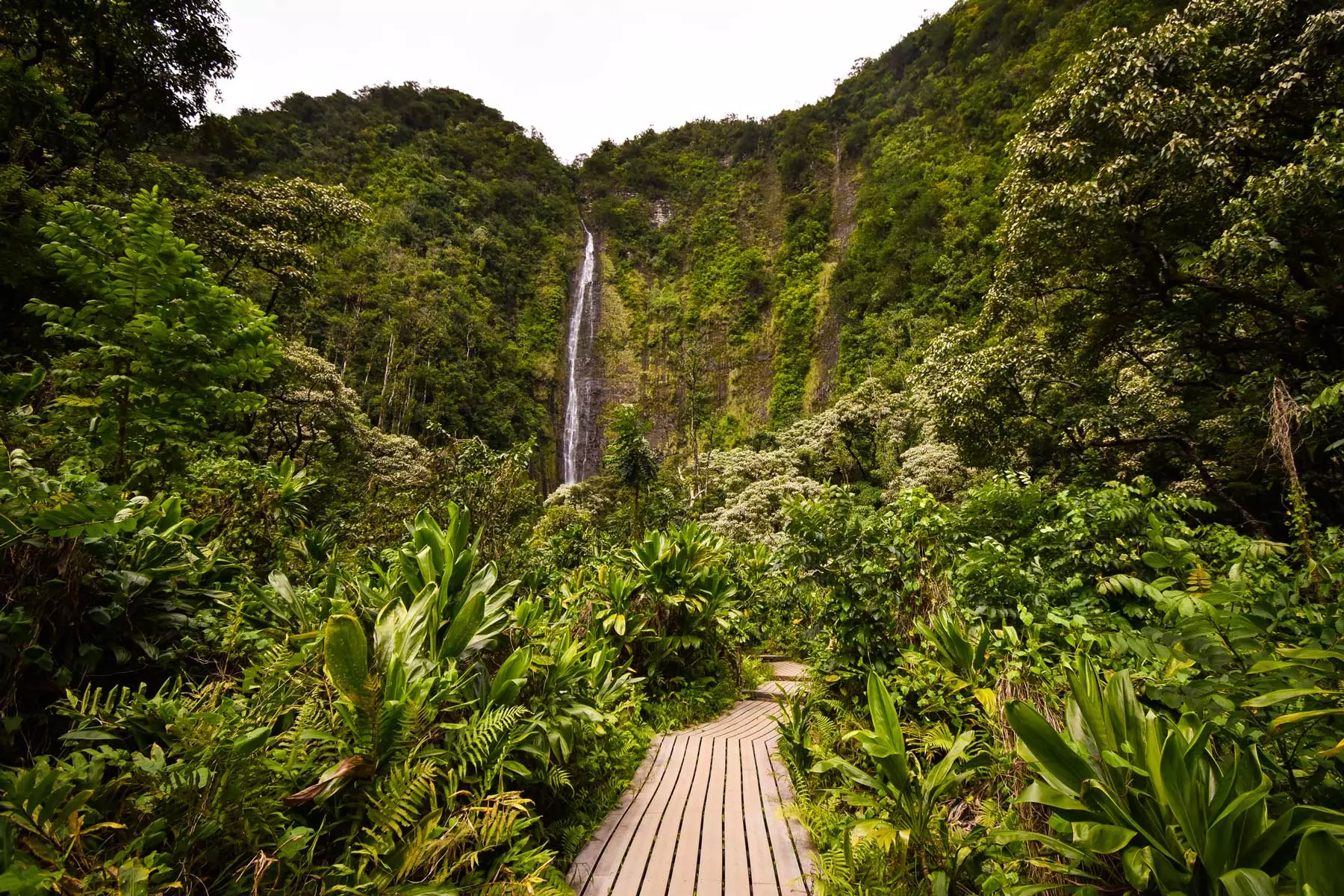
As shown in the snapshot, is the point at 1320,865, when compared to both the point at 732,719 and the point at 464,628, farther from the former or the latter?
the point at 732,719

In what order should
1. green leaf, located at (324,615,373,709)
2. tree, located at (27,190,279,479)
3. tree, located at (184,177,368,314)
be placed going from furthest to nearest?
tree, located at (184,177,368,314) → tree, located at (27,190,279,479) → green leaf, located at (324,615,373,709)

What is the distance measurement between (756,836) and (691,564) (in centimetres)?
294

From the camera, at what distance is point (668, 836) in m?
2.66

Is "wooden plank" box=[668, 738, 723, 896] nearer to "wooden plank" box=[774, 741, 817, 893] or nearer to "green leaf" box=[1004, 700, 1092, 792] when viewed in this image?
"wooden plank" box=[774, 741, 817, 893]

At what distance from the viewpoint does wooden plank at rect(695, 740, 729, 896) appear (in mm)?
2268

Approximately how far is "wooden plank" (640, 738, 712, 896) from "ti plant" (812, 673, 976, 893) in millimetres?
852

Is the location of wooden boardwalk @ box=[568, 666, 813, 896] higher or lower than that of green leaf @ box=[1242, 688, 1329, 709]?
lower

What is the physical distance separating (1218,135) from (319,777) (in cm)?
875

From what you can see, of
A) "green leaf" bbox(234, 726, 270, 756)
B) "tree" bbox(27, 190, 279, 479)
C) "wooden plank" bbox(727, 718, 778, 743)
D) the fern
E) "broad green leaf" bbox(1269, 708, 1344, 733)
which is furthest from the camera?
"wooden plank" bbox(727, 718, 778, 743)

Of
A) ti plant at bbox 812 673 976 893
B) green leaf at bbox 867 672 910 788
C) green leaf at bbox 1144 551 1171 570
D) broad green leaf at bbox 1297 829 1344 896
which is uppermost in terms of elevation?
green leaf at bbox 1144 551 1171 570

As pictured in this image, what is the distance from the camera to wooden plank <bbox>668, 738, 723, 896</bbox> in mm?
2277

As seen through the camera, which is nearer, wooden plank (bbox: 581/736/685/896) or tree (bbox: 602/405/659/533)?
wooden plank (bbox: 581/736/685/896)

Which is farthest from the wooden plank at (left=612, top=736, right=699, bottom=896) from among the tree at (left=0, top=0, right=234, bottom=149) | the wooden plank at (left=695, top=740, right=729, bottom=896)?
the tree at (left=0, top=0, right=234, bottom=149)

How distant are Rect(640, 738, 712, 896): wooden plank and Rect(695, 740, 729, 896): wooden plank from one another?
10 cm
